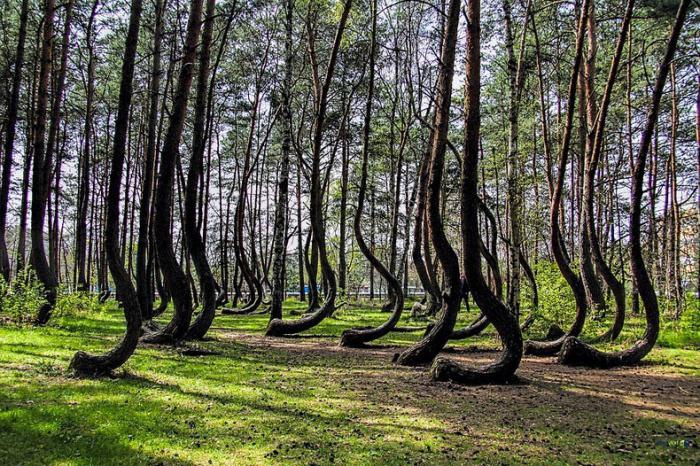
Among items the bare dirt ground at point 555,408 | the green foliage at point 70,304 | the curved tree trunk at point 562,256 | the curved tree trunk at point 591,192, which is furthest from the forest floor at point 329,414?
the green foliage at point 70,304

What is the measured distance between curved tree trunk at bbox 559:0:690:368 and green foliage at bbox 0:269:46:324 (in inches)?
470

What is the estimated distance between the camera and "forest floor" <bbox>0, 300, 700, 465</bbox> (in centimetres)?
424

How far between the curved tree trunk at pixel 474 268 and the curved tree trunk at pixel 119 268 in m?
4.58

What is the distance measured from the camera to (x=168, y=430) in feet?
15.5

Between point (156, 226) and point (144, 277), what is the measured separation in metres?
5.83

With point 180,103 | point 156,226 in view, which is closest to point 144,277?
point 156,226

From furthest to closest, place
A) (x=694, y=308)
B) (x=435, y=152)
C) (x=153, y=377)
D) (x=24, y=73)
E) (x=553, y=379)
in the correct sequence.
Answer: (x=24, y=73) < (x=694, y=308) < (x=435, y=152) < (x=553, y=379) < (x=153, y=377)

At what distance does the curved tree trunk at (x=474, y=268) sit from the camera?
712 centimetres

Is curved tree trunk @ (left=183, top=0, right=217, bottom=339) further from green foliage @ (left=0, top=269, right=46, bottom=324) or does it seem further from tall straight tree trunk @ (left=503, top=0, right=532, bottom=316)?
tall straight tree trunk @ (left=503, top=0, right=532, bottom=316)

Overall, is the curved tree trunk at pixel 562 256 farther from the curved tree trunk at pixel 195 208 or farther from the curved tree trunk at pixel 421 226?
the curved tree trunk at pixel 195 208

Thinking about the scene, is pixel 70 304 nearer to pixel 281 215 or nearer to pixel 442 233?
pixel 281 215

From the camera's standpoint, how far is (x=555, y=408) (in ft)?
19.3

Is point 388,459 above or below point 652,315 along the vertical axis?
below

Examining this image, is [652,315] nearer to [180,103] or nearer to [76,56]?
[180,103]
